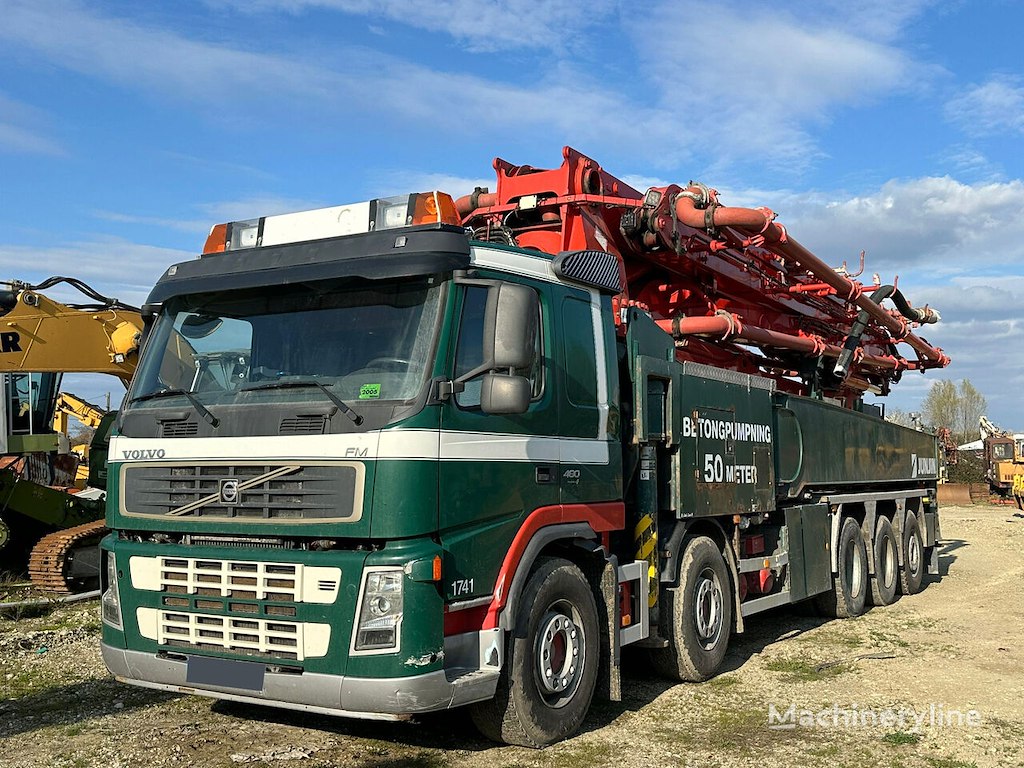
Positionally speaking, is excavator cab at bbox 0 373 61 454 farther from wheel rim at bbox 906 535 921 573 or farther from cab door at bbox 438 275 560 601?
wheel rim at bbox 906 535 921 573

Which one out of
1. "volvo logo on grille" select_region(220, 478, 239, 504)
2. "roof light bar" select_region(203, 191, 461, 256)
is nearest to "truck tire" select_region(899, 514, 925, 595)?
"roof light bar" select_region(203, 191, 461, 256)

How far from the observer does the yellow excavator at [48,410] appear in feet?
37.2

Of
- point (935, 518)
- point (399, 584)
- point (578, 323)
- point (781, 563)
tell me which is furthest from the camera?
point (935, 518)

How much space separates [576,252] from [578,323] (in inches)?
18.6

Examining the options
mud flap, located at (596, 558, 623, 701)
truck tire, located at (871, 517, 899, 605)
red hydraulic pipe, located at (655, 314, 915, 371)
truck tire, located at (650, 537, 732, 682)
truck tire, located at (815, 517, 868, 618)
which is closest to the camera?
mud flap, located at (596, 558, 623, 701)

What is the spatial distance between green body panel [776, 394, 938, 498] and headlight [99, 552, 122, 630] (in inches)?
242

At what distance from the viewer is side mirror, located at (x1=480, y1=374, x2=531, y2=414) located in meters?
5.24

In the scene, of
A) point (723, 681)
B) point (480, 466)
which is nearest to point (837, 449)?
point (723, 681)

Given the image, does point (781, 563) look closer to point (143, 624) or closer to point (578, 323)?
point (578, 323)

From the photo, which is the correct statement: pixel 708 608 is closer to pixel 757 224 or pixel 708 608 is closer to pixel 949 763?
pixel 949 763

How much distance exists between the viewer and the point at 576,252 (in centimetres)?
650

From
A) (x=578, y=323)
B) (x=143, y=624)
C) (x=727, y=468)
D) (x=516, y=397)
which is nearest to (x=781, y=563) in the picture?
(x=727, y=468)

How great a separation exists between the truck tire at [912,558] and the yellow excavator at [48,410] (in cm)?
1019

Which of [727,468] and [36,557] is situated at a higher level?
[727,468]
